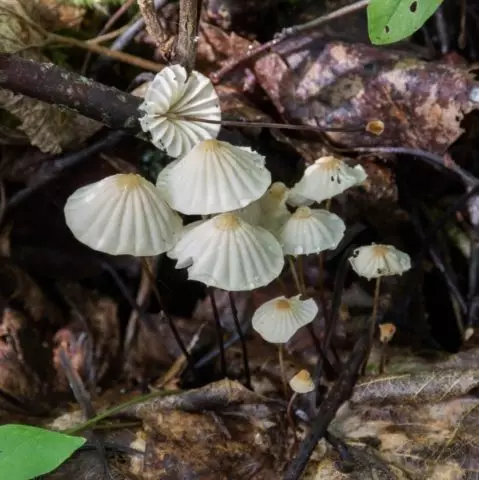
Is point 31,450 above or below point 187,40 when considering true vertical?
below

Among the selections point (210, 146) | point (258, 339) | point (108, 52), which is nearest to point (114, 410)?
point (258, 339)

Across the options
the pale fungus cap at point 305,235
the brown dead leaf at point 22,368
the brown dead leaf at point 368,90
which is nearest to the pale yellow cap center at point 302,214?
the pale fungus cap at point 305,235

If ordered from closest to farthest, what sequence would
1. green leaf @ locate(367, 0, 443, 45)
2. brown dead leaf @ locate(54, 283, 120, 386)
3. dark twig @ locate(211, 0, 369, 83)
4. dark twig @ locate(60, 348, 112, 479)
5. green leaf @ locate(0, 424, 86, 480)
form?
1. green leaf @ locate(0, 424, 86, 480)
2. green leaf @ locate(367, 0, 443, 45)
3. dark twig @ locate(60, 348, 112, 479)
4. brown dead leaf @ locate(54, 283, 120, 386)
5. dark twig @ locate(211, 0, 369, 83)

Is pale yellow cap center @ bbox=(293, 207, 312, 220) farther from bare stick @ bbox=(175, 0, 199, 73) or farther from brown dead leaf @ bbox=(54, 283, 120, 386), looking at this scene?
brown dead leaf @ bbox=(54, 283, 120, 386)

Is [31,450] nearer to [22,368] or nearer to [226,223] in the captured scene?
[226,223]

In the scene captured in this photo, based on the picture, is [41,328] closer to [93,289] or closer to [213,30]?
[93,289]

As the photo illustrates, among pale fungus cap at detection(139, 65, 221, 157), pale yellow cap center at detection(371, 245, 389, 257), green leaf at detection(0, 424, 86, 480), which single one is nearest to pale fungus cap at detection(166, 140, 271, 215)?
pale fungus cap at detection(139, 65, 221, 157)
